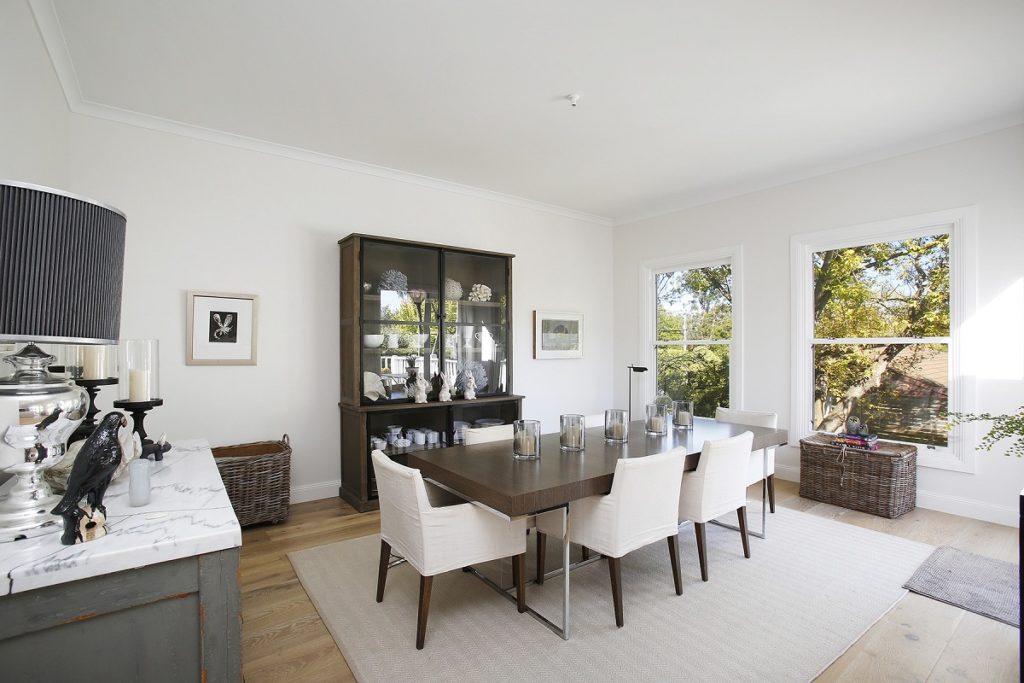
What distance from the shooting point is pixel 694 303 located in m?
5.32

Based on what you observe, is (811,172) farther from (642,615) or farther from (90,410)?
(90,410)

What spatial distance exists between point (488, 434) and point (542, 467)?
2.60ft

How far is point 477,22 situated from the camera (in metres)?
Result: 2.38

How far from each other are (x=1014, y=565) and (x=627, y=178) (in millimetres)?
3600

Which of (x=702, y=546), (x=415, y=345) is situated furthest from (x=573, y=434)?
(x=415, y=345)

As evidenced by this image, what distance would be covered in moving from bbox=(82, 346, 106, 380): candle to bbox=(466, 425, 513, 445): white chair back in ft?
5.48

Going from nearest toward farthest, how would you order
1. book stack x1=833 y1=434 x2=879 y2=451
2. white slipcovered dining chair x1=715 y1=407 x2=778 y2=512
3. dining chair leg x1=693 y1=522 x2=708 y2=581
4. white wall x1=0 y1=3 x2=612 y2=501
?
1. dining chair leg x1=693 y1=522 x2=708 y2=581
2. white slipcovered dining chair x1=715 y1=407 x2=778 y2=512
3. white wall x1=0 y1=3 x2=612 y2=501
4. book stack x1=833 y1=434 x2=879 y2=451

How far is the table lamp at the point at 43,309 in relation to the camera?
0.93m

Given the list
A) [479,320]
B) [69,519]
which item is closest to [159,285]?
[479,320]

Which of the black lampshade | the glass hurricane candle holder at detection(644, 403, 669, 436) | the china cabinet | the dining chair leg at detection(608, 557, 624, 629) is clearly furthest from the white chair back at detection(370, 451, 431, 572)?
the glass hurricane candle holder at detection(644, 403, 669, 436)

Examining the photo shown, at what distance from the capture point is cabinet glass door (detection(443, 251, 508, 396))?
4.34 m

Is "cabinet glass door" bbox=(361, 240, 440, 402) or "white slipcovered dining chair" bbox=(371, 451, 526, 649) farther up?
"cabinet glass door" bbox=(361, 240, 440, 402)

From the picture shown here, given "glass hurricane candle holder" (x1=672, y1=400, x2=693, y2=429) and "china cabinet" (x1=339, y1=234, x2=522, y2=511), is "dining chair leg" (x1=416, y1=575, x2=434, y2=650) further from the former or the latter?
"glass hurricane candle holder" (x1=672, y1=400, x2=693, y2=429)

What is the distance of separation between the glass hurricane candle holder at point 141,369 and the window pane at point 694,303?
4.62m
